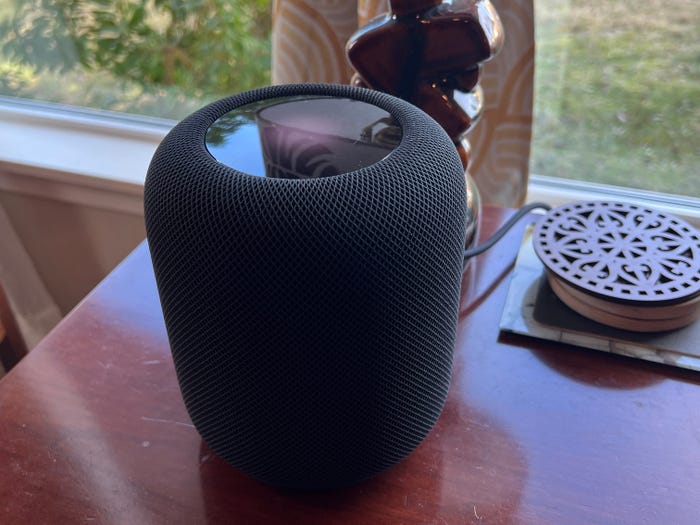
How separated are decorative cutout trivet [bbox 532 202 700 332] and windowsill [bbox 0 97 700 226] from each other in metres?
0.32

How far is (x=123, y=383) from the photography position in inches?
19.8

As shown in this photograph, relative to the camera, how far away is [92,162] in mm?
991

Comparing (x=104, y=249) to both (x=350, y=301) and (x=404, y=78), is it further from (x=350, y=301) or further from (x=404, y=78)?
(x=350, y=301)

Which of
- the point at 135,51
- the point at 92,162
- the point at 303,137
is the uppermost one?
the point at 303,137

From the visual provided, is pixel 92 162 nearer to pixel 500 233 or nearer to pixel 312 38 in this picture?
pixel 312 38

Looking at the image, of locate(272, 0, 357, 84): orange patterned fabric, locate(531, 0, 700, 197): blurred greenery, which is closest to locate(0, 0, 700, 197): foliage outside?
locate(531, 0, 700, 197): blurred greenery

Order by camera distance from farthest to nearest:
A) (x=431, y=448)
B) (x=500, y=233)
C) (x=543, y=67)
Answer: (x=543, y=67) → (x=500, y=233) → (x=431, y=448)

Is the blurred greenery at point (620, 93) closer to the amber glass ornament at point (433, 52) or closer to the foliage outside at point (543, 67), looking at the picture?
the foliage outside at point (543, 67)

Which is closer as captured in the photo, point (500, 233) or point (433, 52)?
point (433, 52)

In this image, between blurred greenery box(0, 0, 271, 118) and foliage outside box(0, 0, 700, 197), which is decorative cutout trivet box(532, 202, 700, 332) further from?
blurred greenery box(0, 0, 271, 118)

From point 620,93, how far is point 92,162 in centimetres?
75

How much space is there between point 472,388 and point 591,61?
552 mm

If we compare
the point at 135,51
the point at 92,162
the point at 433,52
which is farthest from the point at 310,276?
the point at 135,51

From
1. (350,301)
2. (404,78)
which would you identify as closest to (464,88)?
(404,78)
